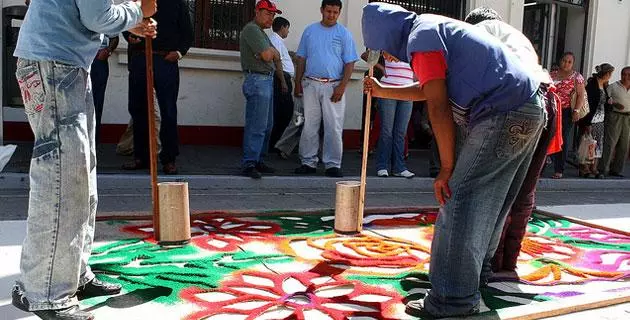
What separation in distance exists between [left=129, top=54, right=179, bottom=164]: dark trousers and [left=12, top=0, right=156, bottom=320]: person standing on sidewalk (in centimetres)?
336

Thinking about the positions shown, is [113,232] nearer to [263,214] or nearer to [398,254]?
[263,214]

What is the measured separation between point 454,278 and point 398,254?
1097mm

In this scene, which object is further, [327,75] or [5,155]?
[327,75]

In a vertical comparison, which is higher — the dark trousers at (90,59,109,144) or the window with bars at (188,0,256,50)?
the window with bars at (188,0,256,50)

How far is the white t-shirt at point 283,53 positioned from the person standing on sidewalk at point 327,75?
825 mm

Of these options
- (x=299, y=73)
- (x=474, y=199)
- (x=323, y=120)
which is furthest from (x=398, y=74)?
(x=474, y=199)

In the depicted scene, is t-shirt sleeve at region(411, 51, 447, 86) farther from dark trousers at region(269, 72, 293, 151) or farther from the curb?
dark trousers at region(269, 72, 293, 151)

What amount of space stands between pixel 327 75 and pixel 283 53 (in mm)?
1390

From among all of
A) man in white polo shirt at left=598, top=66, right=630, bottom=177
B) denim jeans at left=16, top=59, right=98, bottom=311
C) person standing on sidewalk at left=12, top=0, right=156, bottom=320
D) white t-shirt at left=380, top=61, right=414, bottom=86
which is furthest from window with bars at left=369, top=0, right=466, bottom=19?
denim jeans at left=16, top=59, right=98, bottom=311

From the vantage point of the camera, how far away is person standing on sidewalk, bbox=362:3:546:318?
2.78 metres

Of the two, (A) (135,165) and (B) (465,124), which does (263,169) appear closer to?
(A) (135,165)

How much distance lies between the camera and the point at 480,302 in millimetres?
Result: 3199

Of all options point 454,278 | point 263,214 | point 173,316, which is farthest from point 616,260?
point 173,316

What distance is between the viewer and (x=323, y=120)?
688cm
